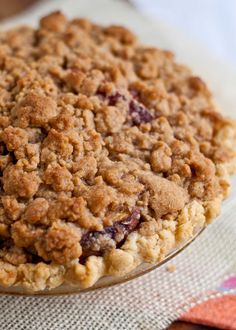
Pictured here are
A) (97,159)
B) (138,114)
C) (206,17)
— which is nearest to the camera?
(97,159)

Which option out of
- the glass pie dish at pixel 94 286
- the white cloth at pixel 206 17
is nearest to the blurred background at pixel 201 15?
the white cloth at pixel 206 17

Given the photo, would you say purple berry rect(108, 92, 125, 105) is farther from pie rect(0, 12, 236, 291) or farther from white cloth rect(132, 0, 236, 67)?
white cloth rect(132, 0, 236, 67)

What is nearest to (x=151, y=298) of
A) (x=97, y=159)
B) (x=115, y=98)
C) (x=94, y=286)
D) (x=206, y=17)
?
(x=94, y=286)

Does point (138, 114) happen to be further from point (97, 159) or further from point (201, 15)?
point (201, 15)

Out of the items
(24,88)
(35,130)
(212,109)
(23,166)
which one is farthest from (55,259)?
(212,109)

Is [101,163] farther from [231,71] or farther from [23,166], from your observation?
[231,71]

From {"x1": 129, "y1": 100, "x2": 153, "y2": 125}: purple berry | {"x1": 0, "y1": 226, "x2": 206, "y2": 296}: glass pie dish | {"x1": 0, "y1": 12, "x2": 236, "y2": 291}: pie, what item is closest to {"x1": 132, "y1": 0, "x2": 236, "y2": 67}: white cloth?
{"x1": 0, "y1": 12, "x2": 236, "y2": 291}: pie
